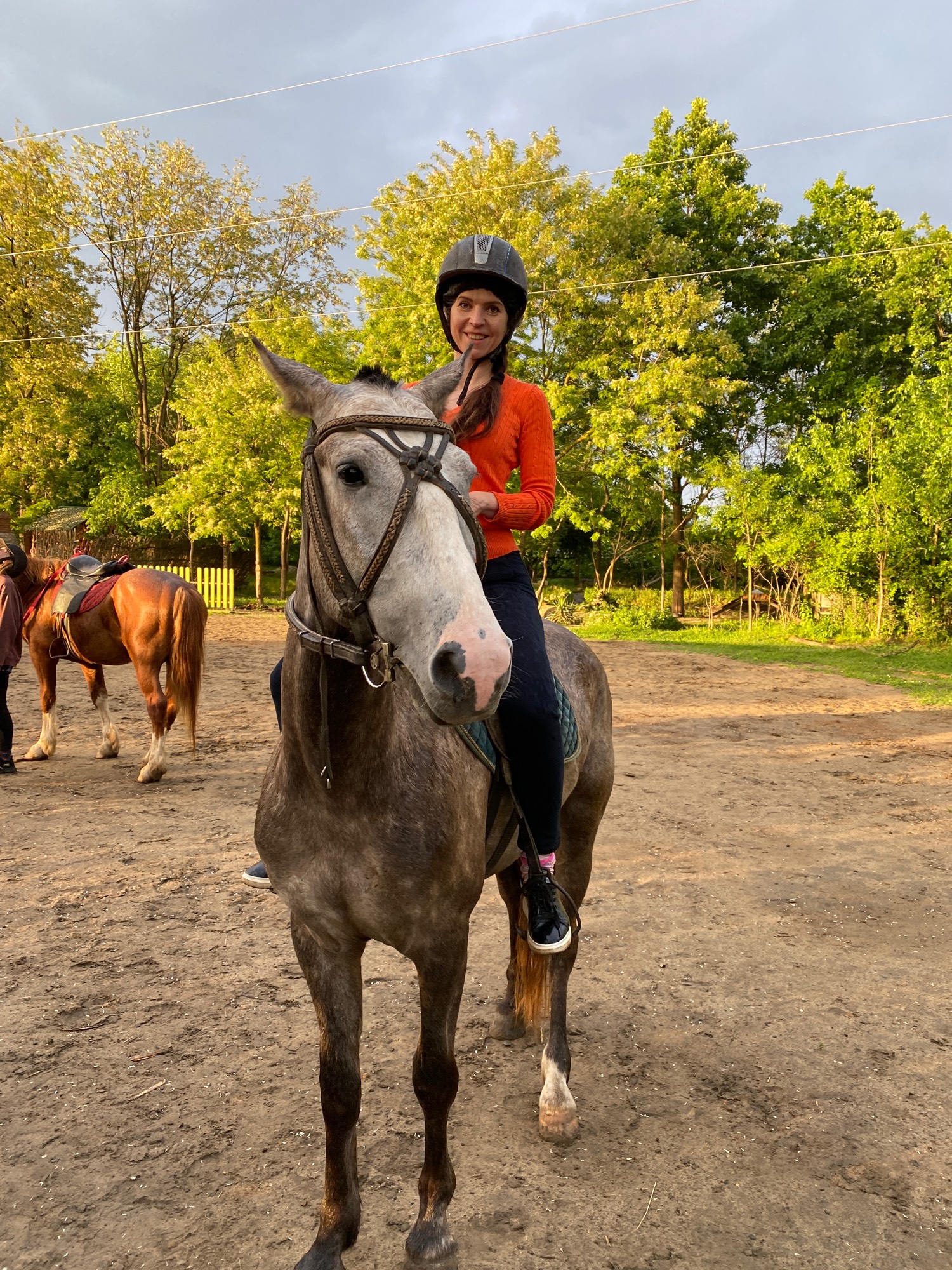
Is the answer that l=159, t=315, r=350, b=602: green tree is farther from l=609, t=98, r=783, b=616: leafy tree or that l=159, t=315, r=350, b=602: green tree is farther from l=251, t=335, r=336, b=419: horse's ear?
l=251, t=335, r=336, b=419: horse's ear

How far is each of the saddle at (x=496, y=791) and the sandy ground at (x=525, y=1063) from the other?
1.07 m

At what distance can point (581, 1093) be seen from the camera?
300cm

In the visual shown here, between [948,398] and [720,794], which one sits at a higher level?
[948,398]

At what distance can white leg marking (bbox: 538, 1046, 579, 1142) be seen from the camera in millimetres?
2725

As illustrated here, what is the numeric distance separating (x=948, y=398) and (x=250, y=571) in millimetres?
30697

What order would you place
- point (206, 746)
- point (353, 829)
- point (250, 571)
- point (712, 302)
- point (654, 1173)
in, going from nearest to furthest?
1. point (353, 829)
2. point (654, 1173)
3. point (206, 746)
4. point (712, 302)
5. point (250, 571)

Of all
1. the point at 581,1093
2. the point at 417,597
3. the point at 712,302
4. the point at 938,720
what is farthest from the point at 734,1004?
the point at 712,302

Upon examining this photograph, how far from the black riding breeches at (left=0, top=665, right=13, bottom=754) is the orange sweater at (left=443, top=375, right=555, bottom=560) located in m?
6.63

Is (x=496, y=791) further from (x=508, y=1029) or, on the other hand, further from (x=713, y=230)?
(x=713, y=230)

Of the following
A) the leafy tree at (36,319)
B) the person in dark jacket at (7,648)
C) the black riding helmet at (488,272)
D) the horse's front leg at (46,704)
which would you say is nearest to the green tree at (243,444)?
the leafy tree at (36,319)

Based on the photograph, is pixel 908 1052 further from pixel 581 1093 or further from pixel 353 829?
pixel 353 829

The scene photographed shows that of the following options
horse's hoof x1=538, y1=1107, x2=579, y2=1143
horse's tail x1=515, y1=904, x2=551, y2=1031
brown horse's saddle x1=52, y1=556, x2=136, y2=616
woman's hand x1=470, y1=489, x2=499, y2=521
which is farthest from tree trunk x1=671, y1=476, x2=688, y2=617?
woman's hand x1=470, y1=489, x2=499, y2=521

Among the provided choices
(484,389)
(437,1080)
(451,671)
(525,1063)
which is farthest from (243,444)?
(451,671)

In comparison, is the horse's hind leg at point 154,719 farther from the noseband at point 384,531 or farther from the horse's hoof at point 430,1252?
the noseband at point 384,531
